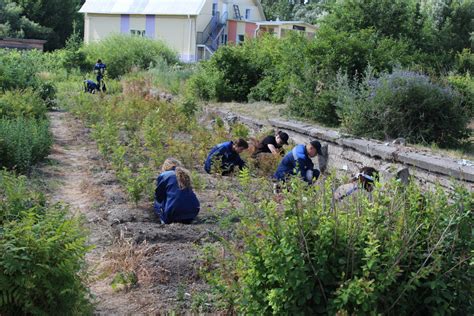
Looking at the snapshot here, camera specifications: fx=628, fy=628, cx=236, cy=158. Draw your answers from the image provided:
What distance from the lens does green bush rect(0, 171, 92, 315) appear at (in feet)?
13.9

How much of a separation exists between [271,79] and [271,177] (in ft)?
21.2

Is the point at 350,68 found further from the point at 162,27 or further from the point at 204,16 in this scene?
the point at 162,27

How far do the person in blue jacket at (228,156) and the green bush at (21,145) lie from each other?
9.83 ft

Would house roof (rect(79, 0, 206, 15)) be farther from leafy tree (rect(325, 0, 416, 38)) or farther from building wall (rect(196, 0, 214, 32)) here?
leafy tree (rect(325, 0, 416, 38))

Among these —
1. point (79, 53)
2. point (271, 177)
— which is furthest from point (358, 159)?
point (79, 53)

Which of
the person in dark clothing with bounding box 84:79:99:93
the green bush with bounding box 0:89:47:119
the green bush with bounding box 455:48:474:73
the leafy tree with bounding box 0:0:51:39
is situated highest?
the leafy tree with bounding box 0:0:51:39

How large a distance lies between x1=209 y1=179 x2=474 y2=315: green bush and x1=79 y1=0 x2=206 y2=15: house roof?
3852 cm

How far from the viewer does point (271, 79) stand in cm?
1689

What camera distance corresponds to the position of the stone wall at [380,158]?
8359mm

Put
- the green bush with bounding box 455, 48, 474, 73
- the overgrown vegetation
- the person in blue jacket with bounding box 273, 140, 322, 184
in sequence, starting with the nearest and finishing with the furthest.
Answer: the person in blue jacket with bounding box 273, 140, 322, 184 < the overgrown vegetation < the green bush with bounding box 455, 48, 474, 73

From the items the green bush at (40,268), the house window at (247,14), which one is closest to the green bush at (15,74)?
the green bush at (40,268)

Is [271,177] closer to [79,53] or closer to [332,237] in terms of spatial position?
[332,237]

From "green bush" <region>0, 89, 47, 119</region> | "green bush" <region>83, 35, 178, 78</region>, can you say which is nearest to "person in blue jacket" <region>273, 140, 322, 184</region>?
"green bush" <region>0, 89, 47, 119</region>

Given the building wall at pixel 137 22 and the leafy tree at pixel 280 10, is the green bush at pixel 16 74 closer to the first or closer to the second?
the building wall at pixel 137 22
